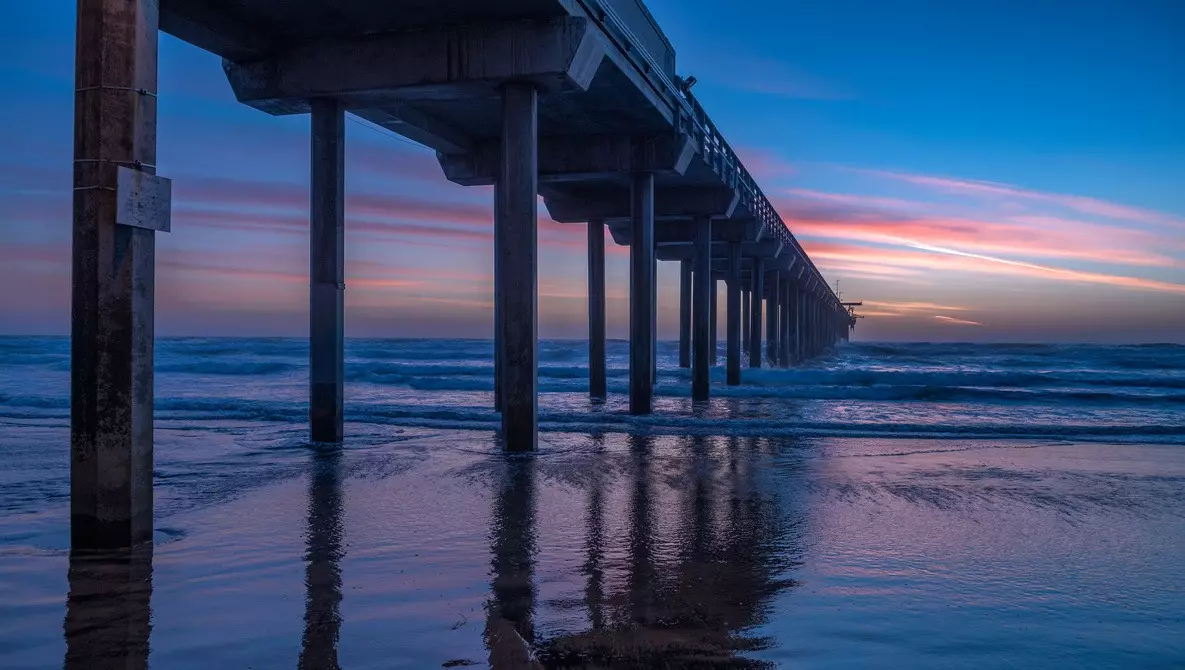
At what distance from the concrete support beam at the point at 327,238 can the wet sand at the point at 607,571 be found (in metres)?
2.43

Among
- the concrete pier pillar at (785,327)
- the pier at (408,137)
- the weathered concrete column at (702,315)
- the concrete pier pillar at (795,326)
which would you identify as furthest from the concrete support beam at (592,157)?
the concrete pier pillar at (795,326)

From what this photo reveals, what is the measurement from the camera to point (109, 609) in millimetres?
3826

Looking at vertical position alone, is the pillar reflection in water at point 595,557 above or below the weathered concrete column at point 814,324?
below

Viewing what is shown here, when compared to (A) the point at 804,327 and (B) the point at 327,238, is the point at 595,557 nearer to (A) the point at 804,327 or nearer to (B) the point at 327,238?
(B) the point at 327,238

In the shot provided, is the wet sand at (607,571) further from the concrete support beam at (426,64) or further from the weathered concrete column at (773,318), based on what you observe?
the weathered concrete column at (773,318)

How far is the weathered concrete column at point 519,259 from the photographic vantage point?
10.0 metres

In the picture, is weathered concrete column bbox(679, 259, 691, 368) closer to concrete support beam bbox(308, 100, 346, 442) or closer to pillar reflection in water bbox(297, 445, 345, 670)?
concrete support beam bbox(308, 100, 346, 442)

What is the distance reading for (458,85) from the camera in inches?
402

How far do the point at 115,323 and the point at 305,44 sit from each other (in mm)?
6894

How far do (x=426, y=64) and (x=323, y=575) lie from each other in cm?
727

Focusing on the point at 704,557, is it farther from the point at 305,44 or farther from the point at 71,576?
the point at 305,44

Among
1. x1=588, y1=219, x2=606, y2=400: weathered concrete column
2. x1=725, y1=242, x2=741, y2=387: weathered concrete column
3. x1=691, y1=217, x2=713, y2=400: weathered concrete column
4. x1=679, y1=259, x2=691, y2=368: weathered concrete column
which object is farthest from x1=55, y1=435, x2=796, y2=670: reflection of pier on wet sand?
x1=679, y1=259, x2=691, y2=368: weathered concrete column

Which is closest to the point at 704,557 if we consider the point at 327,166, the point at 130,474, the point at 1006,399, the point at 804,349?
the point at 130,474

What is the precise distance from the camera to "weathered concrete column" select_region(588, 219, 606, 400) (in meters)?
20.2
